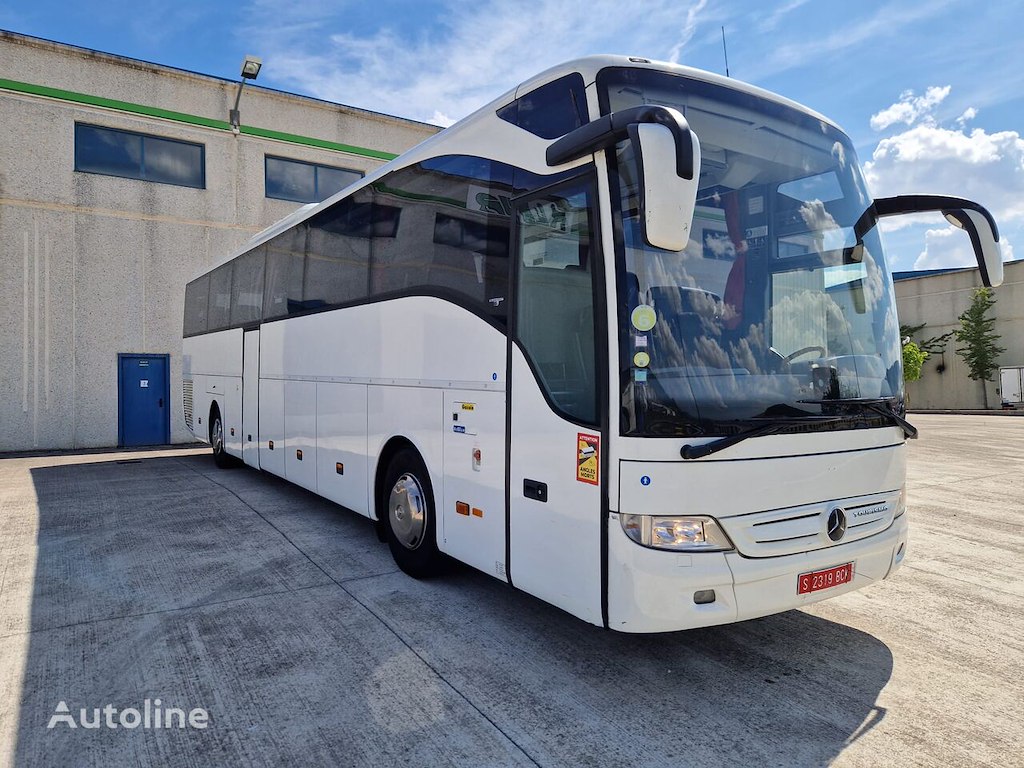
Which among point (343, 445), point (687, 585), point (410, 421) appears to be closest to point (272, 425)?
point (343, 445)

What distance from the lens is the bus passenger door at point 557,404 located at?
A: 3584mm

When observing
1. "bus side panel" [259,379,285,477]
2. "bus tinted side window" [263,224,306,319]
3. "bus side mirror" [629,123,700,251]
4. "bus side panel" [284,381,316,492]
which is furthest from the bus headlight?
"bus side panel" [259,379,285,477]

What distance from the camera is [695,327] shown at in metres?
3.45

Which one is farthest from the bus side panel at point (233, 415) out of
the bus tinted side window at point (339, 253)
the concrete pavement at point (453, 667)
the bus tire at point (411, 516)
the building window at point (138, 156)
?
the building window at point (138, 156)

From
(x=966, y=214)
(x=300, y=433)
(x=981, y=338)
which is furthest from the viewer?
(x=981, y=338)

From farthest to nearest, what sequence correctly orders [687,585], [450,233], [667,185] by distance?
[450,233] < [687,585] < [667,185]

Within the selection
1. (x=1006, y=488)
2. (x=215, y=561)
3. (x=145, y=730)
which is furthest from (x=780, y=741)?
(x=1006, y=488)

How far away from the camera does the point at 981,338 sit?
36.3m

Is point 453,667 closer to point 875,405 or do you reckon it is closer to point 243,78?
point 875,405

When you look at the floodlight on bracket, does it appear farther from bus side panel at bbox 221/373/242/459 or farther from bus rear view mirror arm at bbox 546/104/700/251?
bus rear view mirror arm at bbox 546/104/700/251

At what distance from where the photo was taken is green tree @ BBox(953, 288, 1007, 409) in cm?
3616

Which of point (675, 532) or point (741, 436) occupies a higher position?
point (741, 436)

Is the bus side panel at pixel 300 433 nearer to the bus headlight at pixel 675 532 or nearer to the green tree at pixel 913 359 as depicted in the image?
the bus headlight at pixel 675 532

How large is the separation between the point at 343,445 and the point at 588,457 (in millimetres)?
3728
